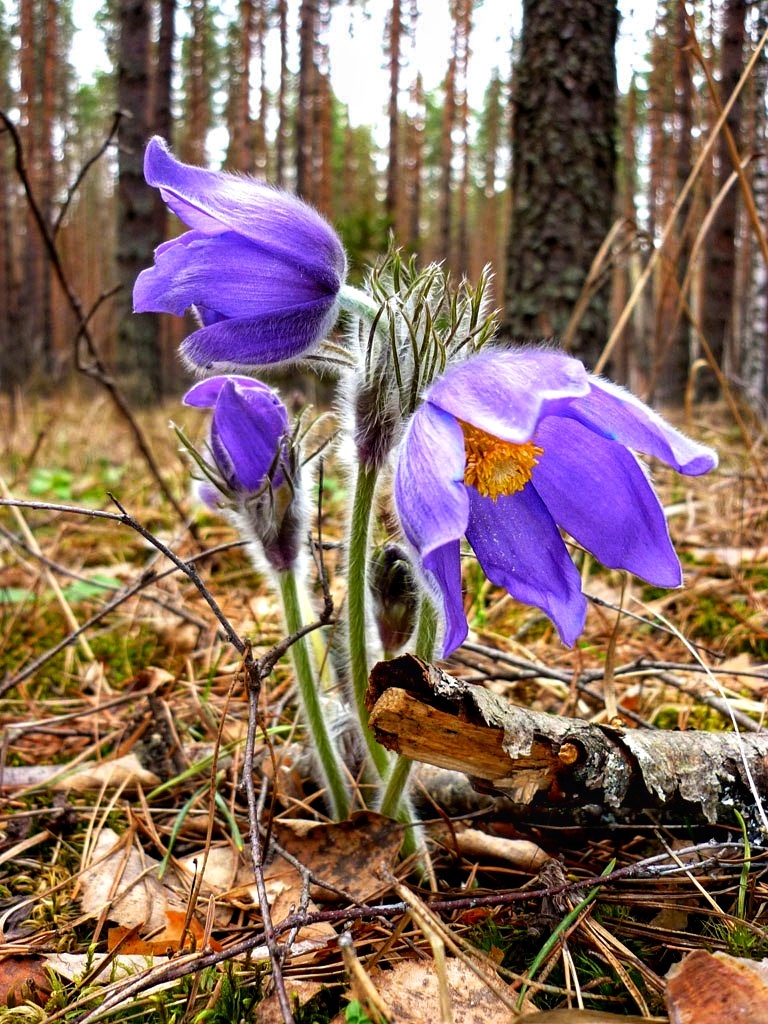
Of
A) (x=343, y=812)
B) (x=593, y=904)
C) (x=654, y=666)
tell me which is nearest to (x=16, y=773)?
(x=343, y=812)

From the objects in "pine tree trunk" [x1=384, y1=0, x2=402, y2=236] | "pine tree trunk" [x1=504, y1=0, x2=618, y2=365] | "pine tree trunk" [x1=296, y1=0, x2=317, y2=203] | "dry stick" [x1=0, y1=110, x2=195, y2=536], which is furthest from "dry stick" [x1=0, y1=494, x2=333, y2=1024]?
"pine tree trunk" [x1=384, y1=0, x2=402, y2=236]

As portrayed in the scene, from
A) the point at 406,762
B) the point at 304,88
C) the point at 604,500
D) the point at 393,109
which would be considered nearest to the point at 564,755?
the point at 406,762

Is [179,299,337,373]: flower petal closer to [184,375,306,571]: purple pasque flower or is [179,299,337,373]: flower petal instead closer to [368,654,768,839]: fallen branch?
[184,375,306,571]: purple pasque flower

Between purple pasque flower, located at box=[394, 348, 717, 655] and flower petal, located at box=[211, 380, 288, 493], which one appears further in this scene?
flower petal, located at box=[211, 380, 288, 493]

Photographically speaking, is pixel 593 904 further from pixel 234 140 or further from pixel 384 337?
pixel 234 140

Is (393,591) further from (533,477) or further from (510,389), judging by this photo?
(510,389)

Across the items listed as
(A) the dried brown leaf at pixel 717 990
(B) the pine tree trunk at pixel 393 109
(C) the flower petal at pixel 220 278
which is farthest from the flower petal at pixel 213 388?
(B) the pine tree trunk at pixel 393 109
